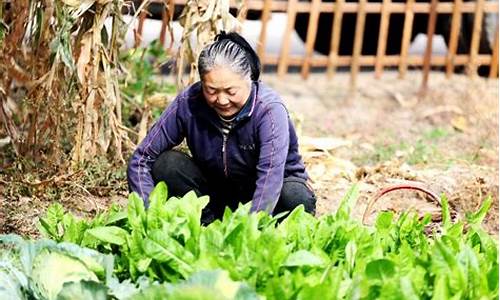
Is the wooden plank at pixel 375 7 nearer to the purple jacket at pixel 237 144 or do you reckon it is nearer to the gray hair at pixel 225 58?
the purple jacket at pixel 237 144

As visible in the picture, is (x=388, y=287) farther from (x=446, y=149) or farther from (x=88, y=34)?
(x=446, y=149)

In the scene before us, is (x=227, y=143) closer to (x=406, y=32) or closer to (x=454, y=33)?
(x=406, y=32)

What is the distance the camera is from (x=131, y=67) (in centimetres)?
574

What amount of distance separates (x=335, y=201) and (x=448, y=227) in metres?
1.89

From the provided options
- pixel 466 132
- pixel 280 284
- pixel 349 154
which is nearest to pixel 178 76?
pixel 349 154

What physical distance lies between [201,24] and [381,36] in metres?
3.40

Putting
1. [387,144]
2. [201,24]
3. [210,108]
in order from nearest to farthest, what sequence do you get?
[210,108]
[201,24]
[387,144]

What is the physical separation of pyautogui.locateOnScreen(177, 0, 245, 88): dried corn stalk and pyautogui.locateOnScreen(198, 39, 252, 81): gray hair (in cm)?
97

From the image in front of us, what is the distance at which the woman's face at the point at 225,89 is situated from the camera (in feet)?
11.8

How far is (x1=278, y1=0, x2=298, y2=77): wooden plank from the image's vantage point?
A: 7.75 meters

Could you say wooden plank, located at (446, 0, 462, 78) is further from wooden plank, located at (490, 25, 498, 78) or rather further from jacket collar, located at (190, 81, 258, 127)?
jacket collar, located at (190, 81, 258, 127)

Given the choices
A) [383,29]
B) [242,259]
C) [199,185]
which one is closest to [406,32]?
[383,29]

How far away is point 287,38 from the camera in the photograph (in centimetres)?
781

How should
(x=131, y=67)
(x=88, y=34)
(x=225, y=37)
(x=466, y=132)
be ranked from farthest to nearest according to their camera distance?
(x=466, y=132)
(x=131, y=67)
(x=88, y=34)
(x=225, y=37)
